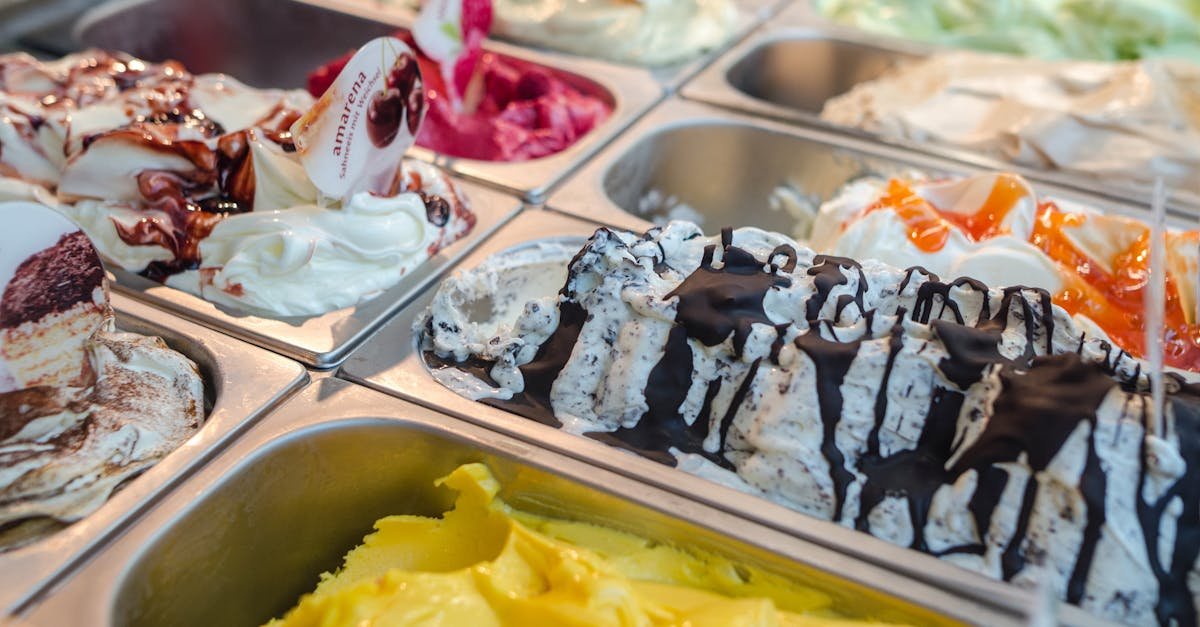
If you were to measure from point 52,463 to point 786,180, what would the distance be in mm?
1609

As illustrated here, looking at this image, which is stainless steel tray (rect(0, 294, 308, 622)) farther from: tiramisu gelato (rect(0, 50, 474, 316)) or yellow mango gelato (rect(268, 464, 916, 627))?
yellow mango gelato (rect(268, 464, 916, 627))

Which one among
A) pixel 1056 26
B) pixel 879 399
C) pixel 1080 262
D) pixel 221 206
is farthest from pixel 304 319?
pixel 1056 26

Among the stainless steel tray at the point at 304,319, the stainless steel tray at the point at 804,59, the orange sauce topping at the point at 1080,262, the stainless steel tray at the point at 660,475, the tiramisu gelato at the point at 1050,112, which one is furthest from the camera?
the stainless steel tray at the point at 804,59

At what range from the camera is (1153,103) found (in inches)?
82.8

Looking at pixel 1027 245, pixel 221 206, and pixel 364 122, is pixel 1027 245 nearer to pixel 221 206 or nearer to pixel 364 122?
pixel 364 122

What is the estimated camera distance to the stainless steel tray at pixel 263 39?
2352mm

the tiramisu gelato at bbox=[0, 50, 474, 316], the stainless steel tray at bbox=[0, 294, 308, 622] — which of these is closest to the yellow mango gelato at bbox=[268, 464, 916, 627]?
the stainless steel tray at bbox=[0, 294, 308, 622]

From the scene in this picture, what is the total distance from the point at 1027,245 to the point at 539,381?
2.89 ft

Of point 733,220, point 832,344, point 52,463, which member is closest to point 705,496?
point 832,344

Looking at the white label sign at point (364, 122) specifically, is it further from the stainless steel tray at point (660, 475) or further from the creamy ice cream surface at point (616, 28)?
the creamy ice cream surface at point (616, 28)

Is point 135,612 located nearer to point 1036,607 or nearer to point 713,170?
point 1036,607

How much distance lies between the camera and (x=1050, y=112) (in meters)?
2.10

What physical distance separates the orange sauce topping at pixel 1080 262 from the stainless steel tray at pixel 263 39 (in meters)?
0.79

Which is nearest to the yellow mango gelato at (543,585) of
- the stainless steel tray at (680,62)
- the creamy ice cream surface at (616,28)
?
the stainless steel tray at (680,62)
